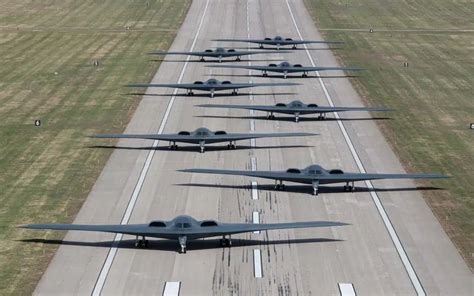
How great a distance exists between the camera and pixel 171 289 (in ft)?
164

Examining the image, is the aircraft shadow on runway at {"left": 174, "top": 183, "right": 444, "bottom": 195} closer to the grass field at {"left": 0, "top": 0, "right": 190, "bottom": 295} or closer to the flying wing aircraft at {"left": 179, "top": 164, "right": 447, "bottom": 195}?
the flying wing aircraft at {"left": 179, "top": 164, "right": 447, "bottom": 195}

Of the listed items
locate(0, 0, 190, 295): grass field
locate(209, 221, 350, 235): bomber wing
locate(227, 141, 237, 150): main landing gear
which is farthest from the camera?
locate(227, 141, 237, 150): main landing gear

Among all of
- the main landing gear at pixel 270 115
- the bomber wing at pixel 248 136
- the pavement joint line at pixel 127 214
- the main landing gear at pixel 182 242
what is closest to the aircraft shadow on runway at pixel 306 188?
the pavement joint line at pixel 127 214

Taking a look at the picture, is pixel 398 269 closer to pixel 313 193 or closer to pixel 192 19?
pixel 313 193

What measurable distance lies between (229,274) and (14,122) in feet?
147

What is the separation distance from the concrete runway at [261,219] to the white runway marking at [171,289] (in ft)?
1.81

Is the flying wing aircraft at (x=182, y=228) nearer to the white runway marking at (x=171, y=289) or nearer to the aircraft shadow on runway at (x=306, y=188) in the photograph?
the white runway marking at (x=171, y=289)

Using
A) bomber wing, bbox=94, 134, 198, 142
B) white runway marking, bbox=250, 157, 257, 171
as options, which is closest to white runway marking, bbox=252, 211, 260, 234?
white runway marking, bbox=250, 157, 257, 171

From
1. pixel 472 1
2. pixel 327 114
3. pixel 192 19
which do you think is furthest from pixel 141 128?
pixel 472 1

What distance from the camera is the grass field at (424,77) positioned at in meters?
69.9

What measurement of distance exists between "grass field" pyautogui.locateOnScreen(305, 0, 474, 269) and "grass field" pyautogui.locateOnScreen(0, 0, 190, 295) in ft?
79.3

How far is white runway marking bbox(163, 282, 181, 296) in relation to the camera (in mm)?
49375

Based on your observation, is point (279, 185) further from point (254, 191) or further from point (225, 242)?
point (225, 242)

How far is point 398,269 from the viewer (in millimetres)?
52938
